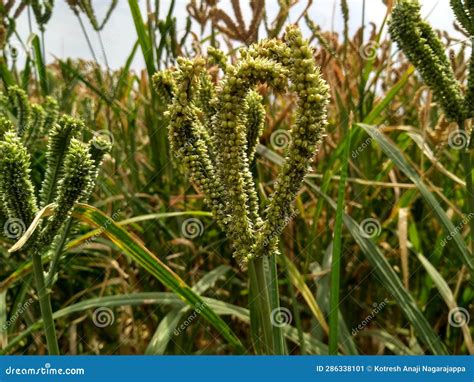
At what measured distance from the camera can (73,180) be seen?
0.95 m

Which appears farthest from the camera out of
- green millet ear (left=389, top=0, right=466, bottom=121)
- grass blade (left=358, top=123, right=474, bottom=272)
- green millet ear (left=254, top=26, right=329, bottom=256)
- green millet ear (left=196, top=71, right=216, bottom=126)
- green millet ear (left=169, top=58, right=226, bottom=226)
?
grass blade (left=358, top=123, right=474, bottom=272)

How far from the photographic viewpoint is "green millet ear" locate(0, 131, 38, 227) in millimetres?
929

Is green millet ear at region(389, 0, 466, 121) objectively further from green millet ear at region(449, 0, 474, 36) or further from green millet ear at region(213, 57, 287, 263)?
green millet ear at region(213, 57, 287, 263)

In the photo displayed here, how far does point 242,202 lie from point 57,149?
0.40 metres

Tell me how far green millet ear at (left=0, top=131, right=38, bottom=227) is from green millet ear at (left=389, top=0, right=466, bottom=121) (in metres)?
0.80

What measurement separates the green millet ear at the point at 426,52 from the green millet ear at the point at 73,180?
711mm

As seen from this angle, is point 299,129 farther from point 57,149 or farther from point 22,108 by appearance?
point 22,108

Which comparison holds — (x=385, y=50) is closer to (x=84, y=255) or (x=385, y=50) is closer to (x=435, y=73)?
(x=435, y=73)

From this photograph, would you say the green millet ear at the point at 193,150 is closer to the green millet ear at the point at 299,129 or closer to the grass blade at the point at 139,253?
the green millet ear at the point at 299,129

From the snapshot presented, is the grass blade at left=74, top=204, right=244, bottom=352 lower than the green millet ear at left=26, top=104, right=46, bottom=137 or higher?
lower

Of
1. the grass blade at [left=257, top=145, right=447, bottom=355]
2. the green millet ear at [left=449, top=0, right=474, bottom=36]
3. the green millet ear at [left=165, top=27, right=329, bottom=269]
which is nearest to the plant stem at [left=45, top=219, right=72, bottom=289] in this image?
the green millet ear at [left=165, top=27, right=329, bottom=269]

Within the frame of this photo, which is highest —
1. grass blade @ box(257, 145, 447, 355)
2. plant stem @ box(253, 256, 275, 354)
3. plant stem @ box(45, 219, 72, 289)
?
plant stem @ box(45, 219, 72, 289)

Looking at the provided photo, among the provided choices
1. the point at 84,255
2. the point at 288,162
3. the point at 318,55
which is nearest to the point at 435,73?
the point at 318,55

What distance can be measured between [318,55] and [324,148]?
622 mm
